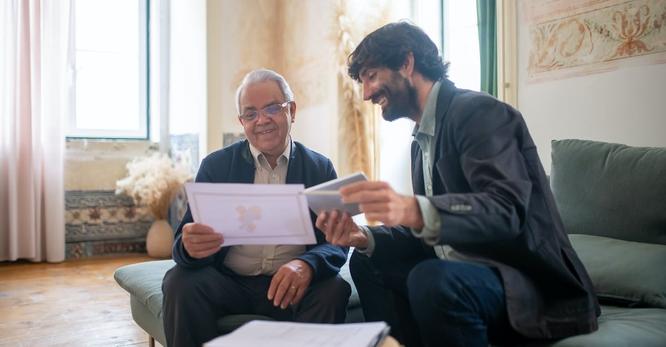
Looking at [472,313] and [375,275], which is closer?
[472,313]

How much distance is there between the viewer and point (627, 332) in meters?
1.14

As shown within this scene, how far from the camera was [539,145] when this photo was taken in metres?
2.55

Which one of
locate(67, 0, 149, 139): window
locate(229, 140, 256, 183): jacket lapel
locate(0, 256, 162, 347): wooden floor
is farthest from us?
locate(67, 0, 149, 139): window

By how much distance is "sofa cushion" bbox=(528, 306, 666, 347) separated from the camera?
1.08 m

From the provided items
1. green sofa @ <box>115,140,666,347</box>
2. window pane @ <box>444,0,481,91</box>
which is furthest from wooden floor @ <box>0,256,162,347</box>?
window pane @ <box>444,0,481,91</box>

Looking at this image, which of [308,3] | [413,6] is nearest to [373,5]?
[413,6]

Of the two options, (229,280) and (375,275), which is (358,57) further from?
(229,280)

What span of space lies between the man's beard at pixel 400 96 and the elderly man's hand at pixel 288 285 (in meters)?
0.45

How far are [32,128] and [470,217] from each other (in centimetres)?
374

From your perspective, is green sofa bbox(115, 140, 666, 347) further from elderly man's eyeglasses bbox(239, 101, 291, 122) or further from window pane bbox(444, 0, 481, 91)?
window pane bbox(444, 0, 481, 91)

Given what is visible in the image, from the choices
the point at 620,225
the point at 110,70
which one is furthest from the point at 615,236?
the point at 110,70

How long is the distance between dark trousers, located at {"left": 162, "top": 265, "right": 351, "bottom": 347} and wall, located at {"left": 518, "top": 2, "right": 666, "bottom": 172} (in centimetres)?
142

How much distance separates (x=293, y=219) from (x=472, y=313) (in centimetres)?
41

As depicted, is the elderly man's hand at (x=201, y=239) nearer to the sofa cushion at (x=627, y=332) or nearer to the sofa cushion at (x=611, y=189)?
the sofa cushion at (x=627, y=332)
